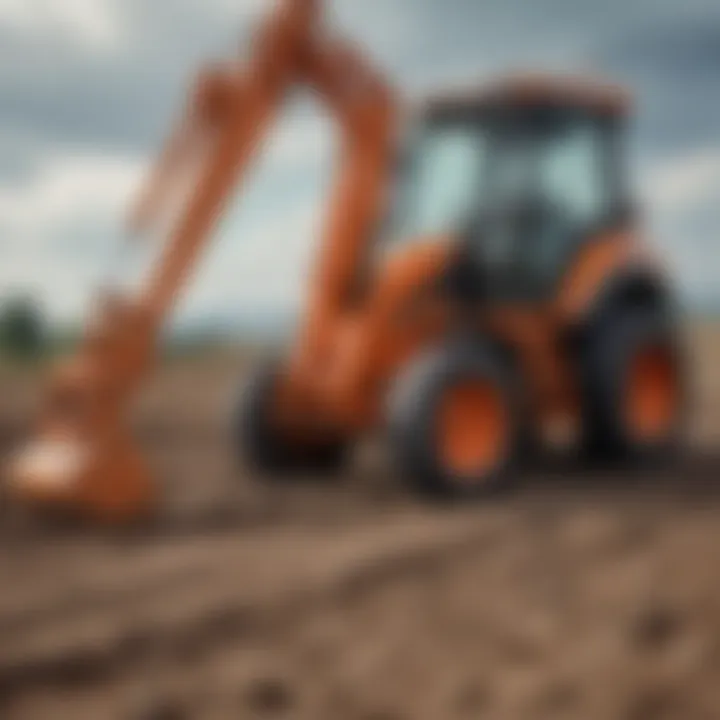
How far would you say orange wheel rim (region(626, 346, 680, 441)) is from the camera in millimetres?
5074

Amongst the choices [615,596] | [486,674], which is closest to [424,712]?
[486,674]

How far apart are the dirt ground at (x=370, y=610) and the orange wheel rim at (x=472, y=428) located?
0.54ft

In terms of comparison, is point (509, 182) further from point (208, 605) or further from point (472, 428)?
point (208, 605)

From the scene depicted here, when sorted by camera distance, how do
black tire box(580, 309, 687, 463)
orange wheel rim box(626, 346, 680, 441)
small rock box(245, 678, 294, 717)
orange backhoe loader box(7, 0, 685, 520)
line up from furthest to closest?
1. orange wheel rim box(626, 346, 680, 441)
2. black tire box(580, 309, 687, 463)
3. orange backhoe loader box(7, 0, 685, 520)
4. small rock box(245, 678, 294, 717)

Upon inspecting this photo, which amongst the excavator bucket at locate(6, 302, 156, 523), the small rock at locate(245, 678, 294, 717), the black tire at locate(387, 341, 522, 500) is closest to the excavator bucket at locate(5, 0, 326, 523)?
the excavator bucket at locate(6, 302, 156, 523)

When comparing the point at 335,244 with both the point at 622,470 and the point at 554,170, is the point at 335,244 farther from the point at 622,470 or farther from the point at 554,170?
the point at 622,470

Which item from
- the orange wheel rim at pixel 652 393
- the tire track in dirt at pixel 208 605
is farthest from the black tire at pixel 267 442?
the tire track in dirt at pixel 208 605

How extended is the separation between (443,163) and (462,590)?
1853 mm

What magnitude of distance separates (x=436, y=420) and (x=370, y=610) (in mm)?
1321

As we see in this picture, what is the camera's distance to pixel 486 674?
2750 millimetres

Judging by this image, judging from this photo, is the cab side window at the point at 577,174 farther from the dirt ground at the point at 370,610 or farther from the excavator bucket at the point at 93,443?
the excavator bucket at the point at 93,443

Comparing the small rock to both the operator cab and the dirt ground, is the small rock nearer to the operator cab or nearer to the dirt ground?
the dirt ground

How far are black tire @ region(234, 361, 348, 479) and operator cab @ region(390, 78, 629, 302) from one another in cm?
67

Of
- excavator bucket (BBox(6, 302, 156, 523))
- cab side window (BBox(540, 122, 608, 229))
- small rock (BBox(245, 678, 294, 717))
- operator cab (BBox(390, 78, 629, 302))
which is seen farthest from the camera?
cab side window (BBox(540, 122, 608, 229))
